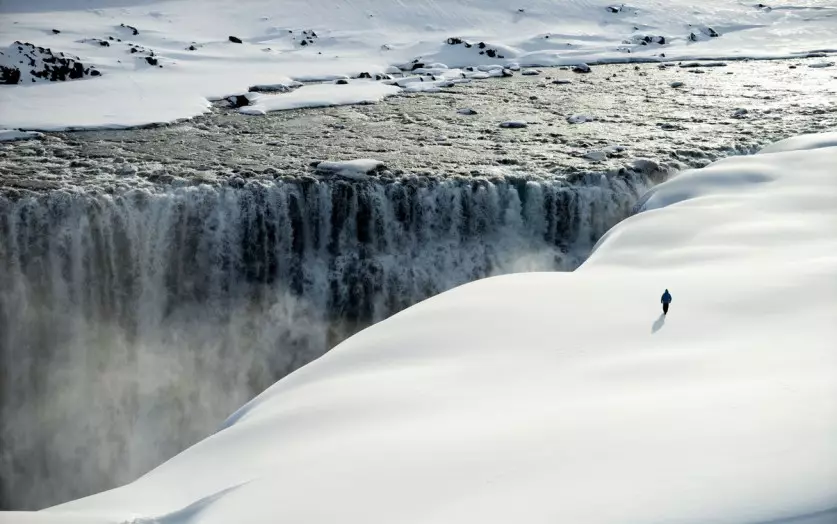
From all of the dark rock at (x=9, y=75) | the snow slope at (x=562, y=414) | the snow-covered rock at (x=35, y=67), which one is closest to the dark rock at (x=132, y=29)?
the snow-covered rock at (x=35, y=67)

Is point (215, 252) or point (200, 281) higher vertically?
point (215, 252)

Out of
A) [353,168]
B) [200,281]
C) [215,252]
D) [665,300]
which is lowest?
[200,281]

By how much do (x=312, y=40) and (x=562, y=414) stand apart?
78.3 feet

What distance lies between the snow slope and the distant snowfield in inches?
464

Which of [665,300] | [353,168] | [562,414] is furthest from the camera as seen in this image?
[353,168]

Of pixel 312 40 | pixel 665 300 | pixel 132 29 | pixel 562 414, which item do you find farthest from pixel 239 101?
pixel 562 414

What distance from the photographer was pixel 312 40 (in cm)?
2683

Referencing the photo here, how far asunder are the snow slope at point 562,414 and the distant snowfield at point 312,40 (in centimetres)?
Result: 1179

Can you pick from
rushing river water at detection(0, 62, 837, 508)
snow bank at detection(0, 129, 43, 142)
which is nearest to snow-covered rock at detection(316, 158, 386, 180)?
rushing river water at detection(0, 62, 837, 508)

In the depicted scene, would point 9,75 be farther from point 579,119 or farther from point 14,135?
point 579,119

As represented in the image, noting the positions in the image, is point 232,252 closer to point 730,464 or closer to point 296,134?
point 296,134

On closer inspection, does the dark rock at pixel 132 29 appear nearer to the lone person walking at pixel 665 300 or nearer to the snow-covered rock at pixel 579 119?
the snow-covered rock at pixel 579 119

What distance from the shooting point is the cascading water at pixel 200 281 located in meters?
11.4

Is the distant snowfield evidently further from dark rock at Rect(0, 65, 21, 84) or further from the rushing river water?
the rushing river water
